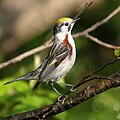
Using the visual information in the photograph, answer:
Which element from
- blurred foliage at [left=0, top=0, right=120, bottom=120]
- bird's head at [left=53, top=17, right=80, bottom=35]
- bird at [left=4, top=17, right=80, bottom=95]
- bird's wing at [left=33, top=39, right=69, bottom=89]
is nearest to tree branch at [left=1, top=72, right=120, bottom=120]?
blurred foliage at [left=0, top=0, right=120, bottom=120]

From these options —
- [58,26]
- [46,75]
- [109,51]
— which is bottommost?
[109,51]

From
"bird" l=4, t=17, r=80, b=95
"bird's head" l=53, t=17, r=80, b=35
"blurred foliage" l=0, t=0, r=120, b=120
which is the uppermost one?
"bird's head" l=53, t=17, r=80, b=35

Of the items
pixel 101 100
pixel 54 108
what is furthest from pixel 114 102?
pixel 54 108

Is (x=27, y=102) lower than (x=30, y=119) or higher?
lower

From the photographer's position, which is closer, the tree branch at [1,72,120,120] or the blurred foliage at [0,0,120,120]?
the tree branch at [1,72,120,120]

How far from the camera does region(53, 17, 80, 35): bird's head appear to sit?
5348 mm

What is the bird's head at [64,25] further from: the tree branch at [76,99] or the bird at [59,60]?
the tree branch at [76,99]

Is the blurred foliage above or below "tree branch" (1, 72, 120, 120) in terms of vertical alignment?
below

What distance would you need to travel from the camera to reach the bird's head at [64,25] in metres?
5.35

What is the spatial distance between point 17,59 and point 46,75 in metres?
0.42

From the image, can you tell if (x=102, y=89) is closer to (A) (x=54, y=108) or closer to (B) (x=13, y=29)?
(A) (x=54, y=108)

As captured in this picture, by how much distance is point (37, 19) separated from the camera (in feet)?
26.0

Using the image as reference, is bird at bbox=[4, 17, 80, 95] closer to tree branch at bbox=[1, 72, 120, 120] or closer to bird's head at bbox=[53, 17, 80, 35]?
bird's head at bbox=[53, 17, 80, 35]

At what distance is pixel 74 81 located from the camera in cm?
745
